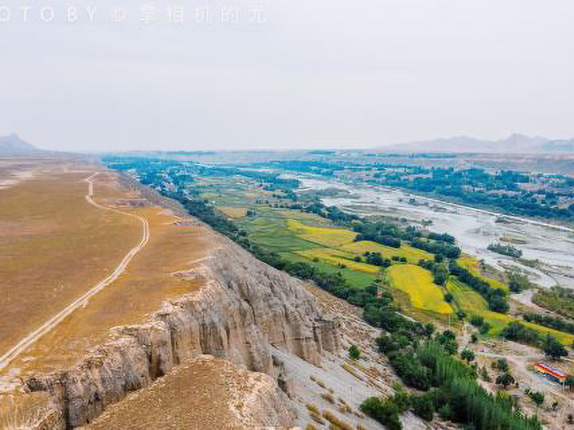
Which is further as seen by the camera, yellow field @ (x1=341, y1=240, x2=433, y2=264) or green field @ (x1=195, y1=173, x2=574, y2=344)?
yellow field @ (x1=341, y1=240, x2=433, y2=264)

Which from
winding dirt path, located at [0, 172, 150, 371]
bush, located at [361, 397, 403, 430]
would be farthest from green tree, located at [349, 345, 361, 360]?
winding dirt path, located at [0, 172, 150, 371]

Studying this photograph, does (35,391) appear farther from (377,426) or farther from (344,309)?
(344,309)

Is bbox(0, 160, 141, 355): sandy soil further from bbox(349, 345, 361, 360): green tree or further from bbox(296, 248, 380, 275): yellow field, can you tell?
bbox(296, 248, 380, 275): yellow field

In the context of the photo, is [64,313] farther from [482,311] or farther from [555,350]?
[482,311]

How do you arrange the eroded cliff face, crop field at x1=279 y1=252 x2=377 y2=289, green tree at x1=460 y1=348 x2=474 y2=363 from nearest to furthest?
the eroded cliff face
green tree at x1=460 y1=348 x2=474 y2=363
crop field at x1=279 y1=252 x2=377 y2=289

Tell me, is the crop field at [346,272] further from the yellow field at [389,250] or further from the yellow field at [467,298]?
the yellow field at [467,298]

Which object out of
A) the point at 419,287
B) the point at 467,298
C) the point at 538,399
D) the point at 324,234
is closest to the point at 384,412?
the point at 538,399
